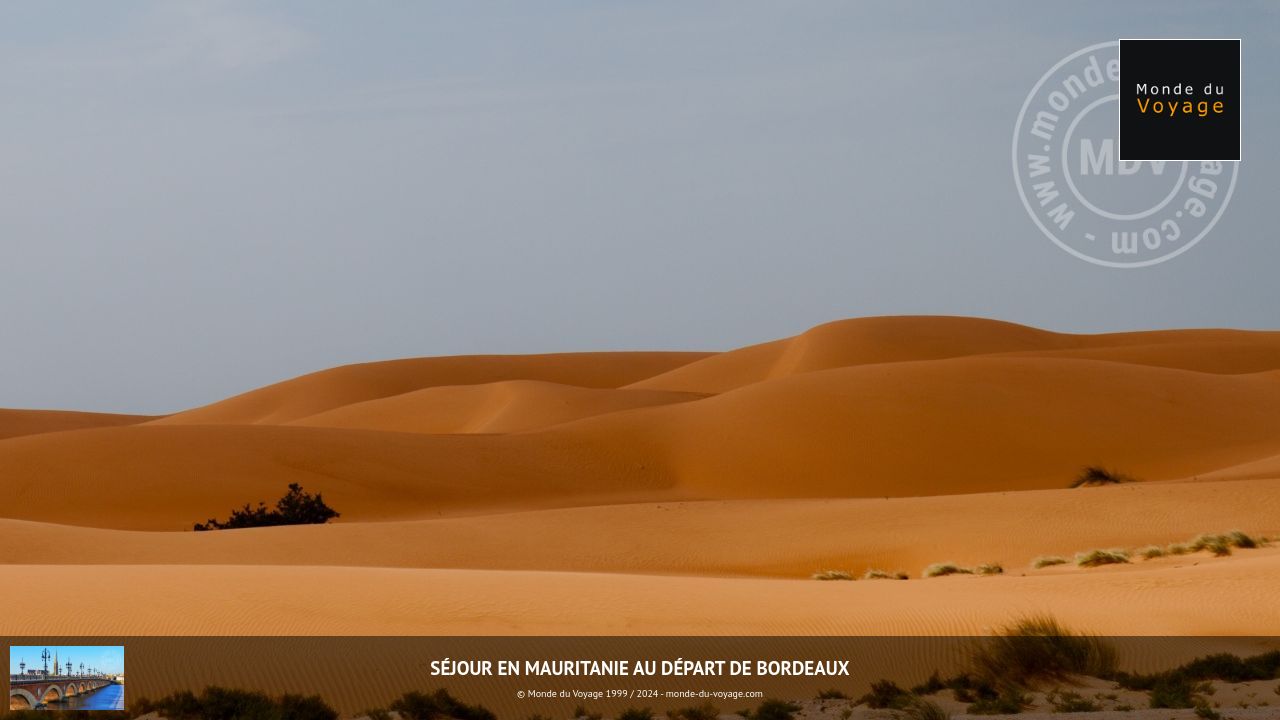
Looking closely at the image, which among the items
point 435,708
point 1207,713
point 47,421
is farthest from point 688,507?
point 47,421

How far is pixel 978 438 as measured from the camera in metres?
40.8

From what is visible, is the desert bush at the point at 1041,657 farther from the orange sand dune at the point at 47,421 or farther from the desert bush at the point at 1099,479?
the orange sand dune at the point at 47,421

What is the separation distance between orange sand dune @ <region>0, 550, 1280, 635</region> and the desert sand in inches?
1.8

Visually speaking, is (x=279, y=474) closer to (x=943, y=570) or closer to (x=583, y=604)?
(x=943, y=570)

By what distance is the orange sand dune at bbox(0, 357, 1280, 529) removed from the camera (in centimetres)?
3609

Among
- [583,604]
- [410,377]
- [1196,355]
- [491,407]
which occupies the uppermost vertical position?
[410,377]

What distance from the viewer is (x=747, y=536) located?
25.5 meters

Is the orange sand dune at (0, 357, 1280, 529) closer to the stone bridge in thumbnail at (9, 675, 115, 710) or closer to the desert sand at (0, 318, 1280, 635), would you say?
the desert sand at (0, 318, 1280, 635)

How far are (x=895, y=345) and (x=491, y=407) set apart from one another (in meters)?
31.5

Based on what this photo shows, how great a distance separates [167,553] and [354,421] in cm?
3944

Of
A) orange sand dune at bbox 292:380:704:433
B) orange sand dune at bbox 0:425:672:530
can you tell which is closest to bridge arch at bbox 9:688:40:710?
orange sand dune at bbox 0:425:672:530

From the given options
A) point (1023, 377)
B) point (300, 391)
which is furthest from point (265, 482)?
point (300, 391)

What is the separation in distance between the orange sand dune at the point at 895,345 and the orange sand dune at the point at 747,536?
50.7m

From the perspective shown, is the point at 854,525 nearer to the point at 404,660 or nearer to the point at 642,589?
the point at 642,589
